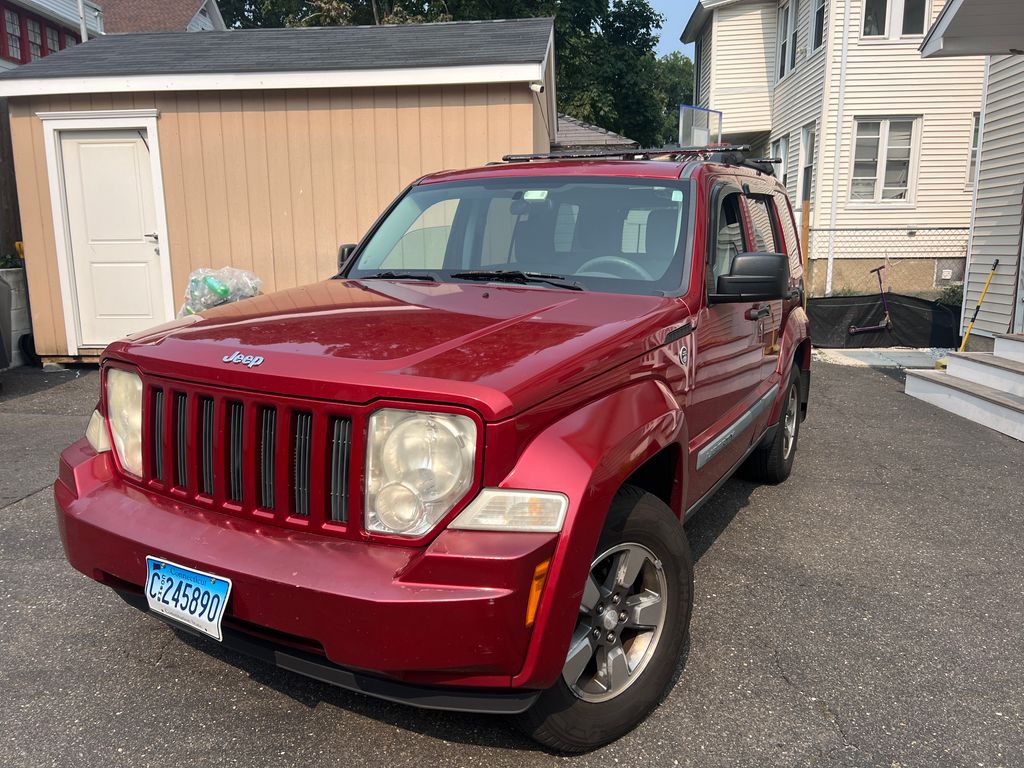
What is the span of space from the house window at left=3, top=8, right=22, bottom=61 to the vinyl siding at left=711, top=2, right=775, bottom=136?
807 inches

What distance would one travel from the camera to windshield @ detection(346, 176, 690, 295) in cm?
323

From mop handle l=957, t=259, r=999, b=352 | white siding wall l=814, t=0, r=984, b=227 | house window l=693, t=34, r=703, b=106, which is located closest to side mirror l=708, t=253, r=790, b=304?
mop handle l=957, t=259, r=999, b=352

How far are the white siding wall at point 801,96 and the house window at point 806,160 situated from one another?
0.08 meters

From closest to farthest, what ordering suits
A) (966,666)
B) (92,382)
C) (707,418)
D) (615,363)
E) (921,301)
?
(615,363) → (966,666) → (707,418) → (92,382) → (921,301)

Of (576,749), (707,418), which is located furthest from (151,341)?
(707,418)

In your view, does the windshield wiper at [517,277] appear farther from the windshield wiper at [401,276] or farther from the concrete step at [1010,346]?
the concrete step at [1010,346]

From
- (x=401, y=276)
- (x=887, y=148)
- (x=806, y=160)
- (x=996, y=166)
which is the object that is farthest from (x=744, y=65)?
(x=401, y=276)

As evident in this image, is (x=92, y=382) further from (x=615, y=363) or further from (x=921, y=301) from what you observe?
(x=921, y=301)

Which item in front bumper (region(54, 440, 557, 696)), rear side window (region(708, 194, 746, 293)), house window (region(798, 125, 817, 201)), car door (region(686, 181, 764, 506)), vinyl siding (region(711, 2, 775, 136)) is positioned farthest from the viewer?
vinyl siding (region(711, 2, 775, 136))

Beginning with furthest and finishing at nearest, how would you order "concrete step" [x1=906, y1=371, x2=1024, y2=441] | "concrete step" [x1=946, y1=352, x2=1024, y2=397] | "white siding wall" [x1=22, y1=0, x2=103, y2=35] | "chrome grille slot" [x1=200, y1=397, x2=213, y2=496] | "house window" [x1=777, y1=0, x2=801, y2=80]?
"white siding wall" [x1=22, y1=0, x2=103, y2=35]
"house window" [x1=777, y1=0, x2=801, y2=80]
"concrete step" [x1=946, y1=352, x2=1024, y2=397]
"concrete step" [x1=906, y1=371, x2=1024, y2=441]
"chrome grille slot" [x1=200, y1=397, x2=213, y2=496]

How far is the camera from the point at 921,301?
35.3 feet

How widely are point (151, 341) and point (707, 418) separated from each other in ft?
6.93

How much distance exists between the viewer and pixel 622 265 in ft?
10.6

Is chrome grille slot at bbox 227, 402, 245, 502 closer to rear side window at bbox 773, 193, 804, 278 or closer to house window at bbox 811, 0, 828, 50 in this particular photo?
rear side window at bbox 773, 193, 804, 278
